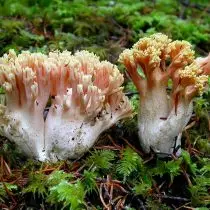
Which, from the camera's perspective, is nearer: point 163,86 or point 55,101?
point 55,101

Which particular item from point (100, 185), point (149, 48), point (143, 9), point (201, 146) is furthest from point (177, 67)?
point (143, 9)

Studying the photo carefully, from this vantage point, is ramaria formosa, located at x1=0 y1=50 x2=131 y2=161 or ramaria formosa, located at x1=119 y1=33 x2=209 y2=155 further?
ramaria formosa, located at x1=119 y1=33 x2=209 y2=155

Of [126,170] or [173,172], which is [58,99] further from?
[173,172]

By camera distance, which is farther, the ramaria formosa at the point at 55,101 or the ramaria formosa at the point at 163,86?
the ramaria formosa at the point at 163,86
